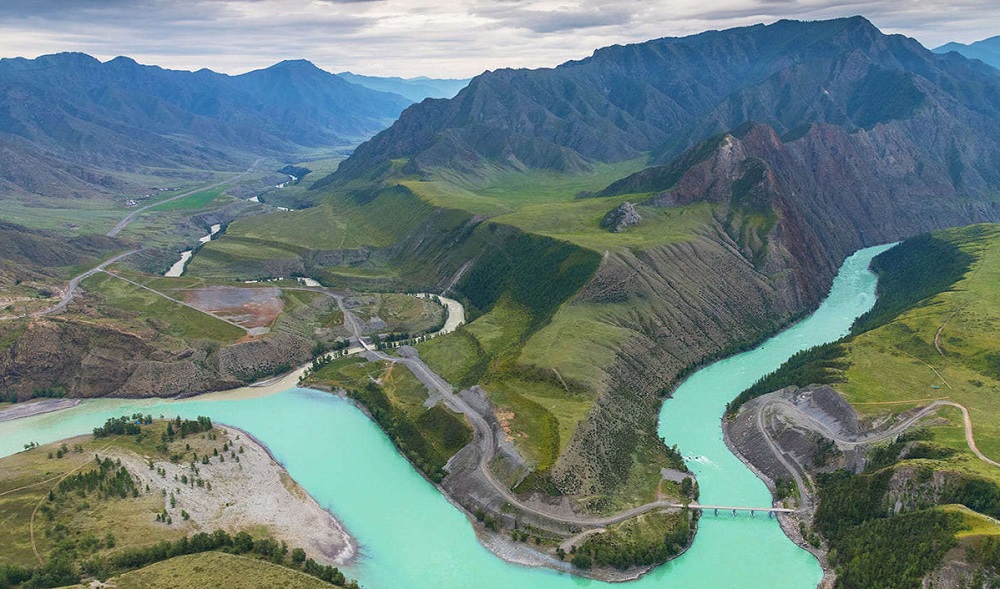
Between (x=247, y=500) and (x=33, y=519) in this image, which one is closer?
(x=33, y=519)

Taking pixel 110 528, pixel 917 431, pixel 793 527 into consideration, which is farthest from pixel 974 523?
pixel 110 528

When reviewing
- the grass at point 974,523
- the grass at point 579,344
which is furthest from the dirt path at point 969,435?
the grass at point 579,344

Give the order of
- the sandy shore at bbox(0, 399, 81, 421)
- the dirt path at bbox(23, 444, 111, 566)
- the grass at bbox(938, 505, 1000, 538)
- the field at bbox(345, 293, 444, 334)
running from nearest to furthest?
the grass at bbox(938, 505, 1000, 538)
the dirt path at bbox(23, 444, 111, 566)
the sandy shore at bbox(0, 399, 81, 421)
the field at bbox(345, 293, 444, 334)

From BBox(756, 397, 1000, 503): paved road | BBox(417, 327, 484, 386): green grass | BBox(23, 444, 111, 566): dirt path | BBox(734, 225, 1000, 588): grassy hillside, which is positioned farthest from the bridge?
BBox(23, 444, 111, 566): dirt path

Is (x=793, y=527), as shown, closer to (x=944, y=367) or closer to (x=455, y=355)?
(x=944, y=367)

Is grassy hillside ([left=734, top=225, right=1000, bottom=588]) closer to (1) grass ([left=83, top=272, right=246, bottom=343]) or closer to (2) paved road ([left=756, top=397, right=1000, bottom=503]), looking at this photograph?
(2) paved road ([left=756, top=397, right=1000, bottom=503])

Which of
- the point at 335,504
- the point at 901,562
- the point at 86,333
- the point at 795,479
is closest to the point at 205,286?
the point at 86,333
